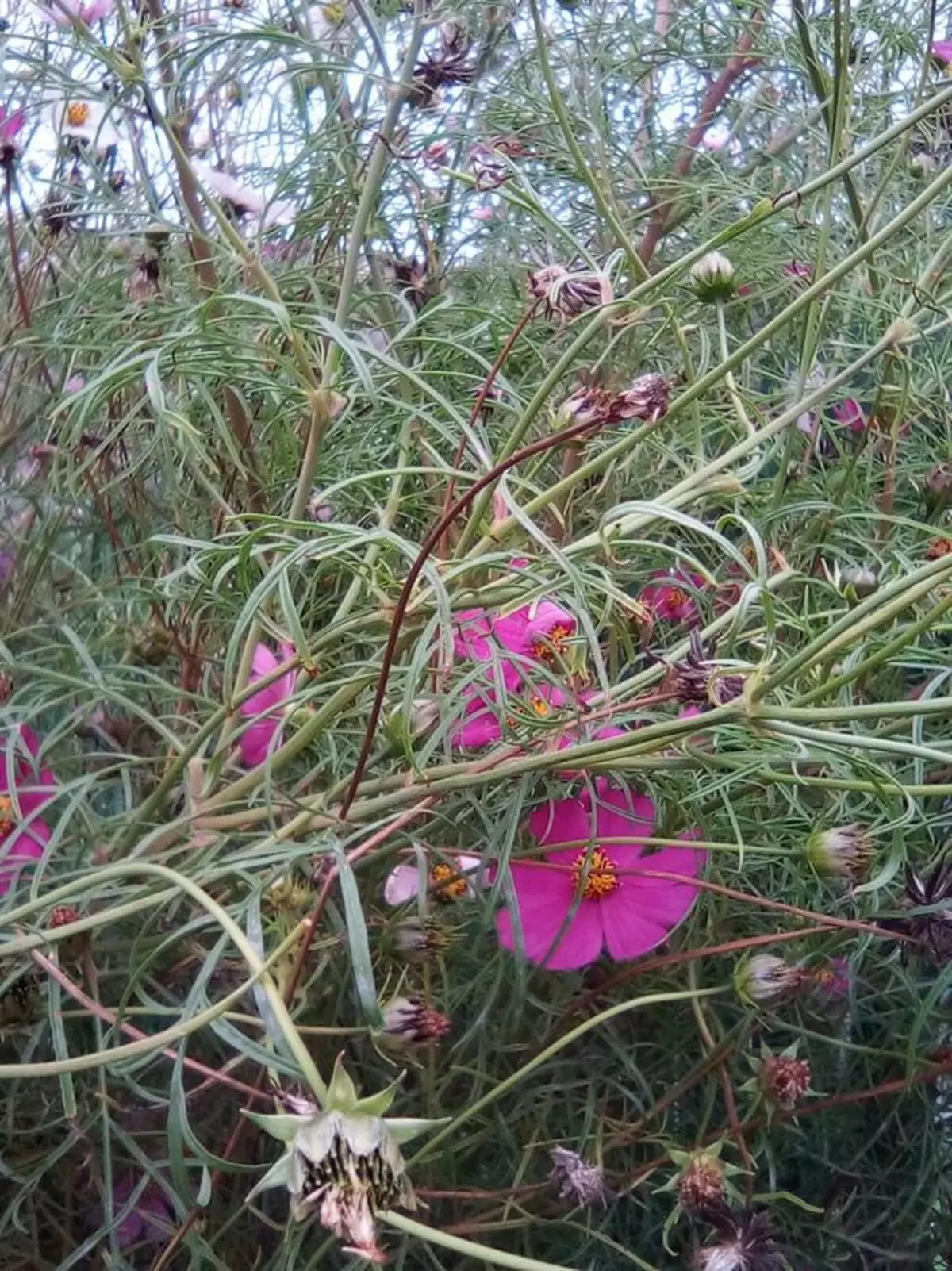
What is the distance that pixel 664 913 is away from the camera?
0.47 m

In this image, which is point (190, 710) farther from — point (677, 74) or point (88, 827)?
point (677, 74)

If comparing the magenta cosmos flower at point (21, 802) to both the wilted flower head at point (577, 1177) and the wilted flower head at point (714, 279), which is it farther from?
the wilted flower head at point (714, 279)

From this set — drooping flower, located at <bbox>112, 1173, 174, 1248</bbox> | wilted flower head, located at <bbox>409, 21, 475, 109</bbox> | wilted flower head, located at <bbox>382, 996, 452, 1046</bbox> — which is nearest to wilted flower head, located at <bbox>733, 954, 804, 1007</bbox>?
wilted flower head, located at <bbox>382, 996, 452, 1046</bbox>

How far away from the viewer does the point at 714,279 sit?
1.62 feet

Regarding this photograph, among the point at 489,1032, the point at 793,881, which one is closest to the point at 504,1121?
the point at 489,1032

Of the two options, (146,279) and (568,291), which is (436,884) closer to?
(568,291)

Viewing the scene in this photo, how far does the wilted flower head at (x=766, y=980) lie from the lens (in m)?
0.44

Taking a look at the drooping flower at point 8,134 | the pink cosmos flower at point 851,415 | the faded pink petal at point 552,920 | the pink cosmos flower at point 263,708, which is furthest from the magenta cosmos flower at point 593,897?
the drooping flower at point 8,134

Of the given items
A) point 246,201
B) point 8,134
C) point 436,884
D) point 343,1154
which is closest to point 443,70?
point 246,201

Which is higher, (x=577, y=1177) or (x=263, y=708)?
(x=263, y=708)

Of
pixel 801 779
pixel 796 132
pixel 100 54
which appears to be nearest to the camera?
pixel 801 779

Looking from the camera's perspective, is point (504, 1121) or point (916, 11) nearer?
point (504, 1121)

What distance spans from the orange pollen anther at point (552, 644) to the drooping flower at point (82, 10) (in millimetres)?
361

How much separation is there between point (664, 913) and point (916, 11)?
1.79 ft
